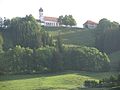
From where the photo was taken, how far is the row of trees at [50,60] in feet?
422

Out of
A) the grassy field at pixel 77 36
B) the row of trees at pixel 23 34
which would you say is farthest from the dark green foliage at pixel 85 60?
the grassy field at pixel 77 36

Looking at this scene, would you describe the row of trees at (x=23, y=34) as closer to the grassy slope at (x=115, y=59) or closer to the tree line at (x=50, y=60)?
the tree line at (x=50, y=60)

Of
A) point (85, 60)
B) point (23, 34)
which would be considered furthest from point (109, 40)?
point (85, 60)

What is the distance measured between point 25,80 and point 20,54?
23767mm

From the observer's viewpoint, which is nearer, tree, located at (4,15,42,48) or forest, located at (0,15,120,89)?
forest, located at (0,15,120,89)

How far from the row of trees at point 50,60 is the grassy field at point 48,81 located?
6821 mm

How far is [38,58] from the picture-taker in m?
134

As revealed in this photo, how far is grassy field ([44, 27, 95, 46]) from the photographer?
17409 centimetres

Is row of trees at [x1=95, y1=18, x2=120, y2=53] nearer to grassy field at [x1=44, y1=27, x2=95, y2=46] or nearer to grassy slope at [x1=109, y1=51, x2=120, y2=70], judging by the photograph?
grassy field at [x1=44, y1=27, x2=95, y2=46]

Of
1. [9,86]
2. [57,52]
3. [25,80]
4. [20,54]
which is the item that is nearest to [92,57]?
[57,52]

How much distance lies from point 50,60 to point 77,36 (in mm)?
53485

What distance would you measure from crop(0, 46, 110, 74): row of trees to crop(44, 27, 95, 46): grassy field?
32608 mm

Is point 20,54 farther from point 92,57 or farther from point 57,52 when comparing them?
point 92,57

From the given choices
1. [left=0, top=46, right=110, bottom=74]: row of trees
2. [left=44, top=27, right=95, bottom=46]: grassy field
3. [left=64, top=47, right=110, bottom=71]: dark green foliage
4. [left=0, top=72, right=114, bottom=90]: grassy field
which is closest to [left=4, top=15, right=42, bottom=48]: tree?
[left=44, top=27, right=95, bottom=46]: grassy field
